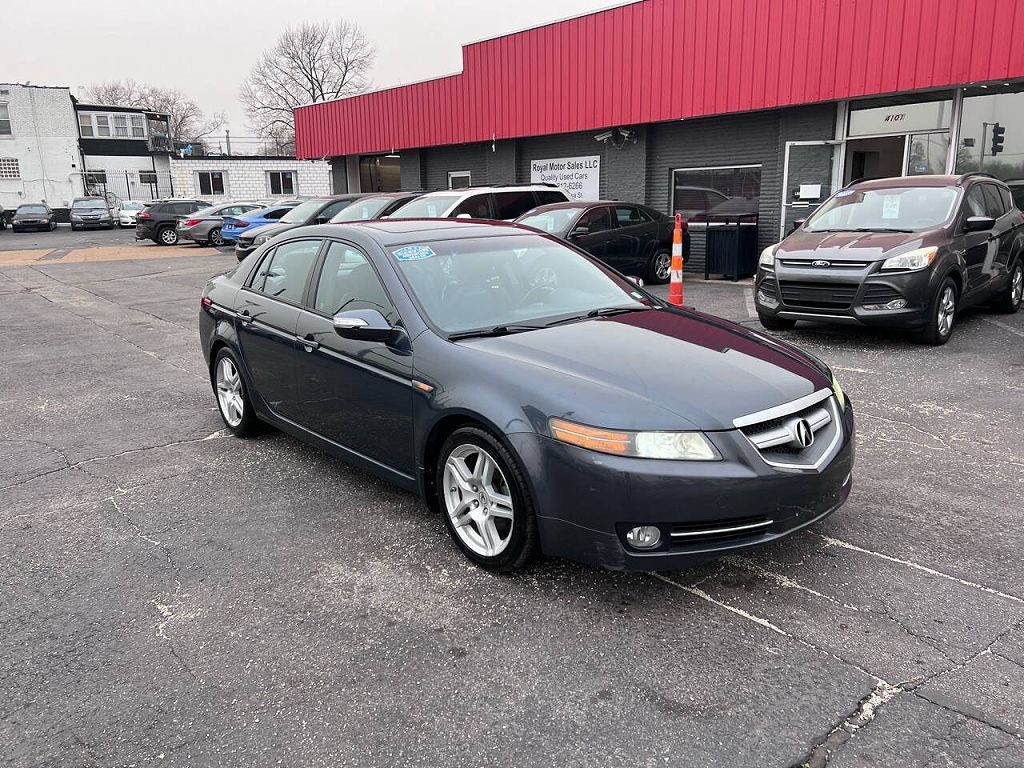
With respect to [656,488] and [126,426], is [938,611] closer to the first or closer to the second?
[656,488]

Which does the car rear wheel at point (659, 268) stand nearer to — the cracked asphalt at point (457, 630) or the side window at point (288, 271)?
the cracked asphalt at point (457, 630)

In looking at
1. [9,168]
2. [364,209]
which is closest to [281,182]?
[9,168]

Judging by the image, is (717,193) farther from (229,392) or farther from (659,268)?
(229,392)

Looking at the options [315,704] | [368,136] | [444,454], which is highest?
[368,136]

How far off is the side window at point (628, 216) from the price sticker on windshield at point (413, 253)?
29.1 ft

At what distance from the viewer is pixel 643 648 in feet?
9.57

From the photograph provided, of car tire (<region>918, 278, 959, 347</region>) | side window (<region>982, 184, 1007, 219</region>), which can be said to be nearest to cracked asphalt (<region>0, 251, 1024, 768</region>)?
car tire (<region>918, 278, 959, 347</region>)

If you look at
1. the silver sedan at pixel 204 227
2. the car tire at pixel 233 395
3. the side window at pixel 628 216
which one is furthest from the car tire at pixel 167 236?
the car tire at pixel 233 395

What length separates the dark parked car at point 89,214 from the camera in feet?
126

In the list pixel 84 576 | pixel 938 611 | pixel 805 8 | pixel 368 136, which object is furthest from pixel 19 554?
pixel 368 136

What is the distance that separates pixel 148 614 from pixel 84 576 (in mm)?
567

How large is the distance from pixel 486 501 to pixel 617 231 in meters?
9.77

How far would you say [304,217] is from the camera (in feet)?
57.4

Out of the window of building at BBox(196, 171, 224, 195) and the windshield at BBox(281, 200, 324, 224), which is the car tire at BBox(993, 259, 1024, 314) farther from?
the window of building at BBox(196, 171, 224, 195)
